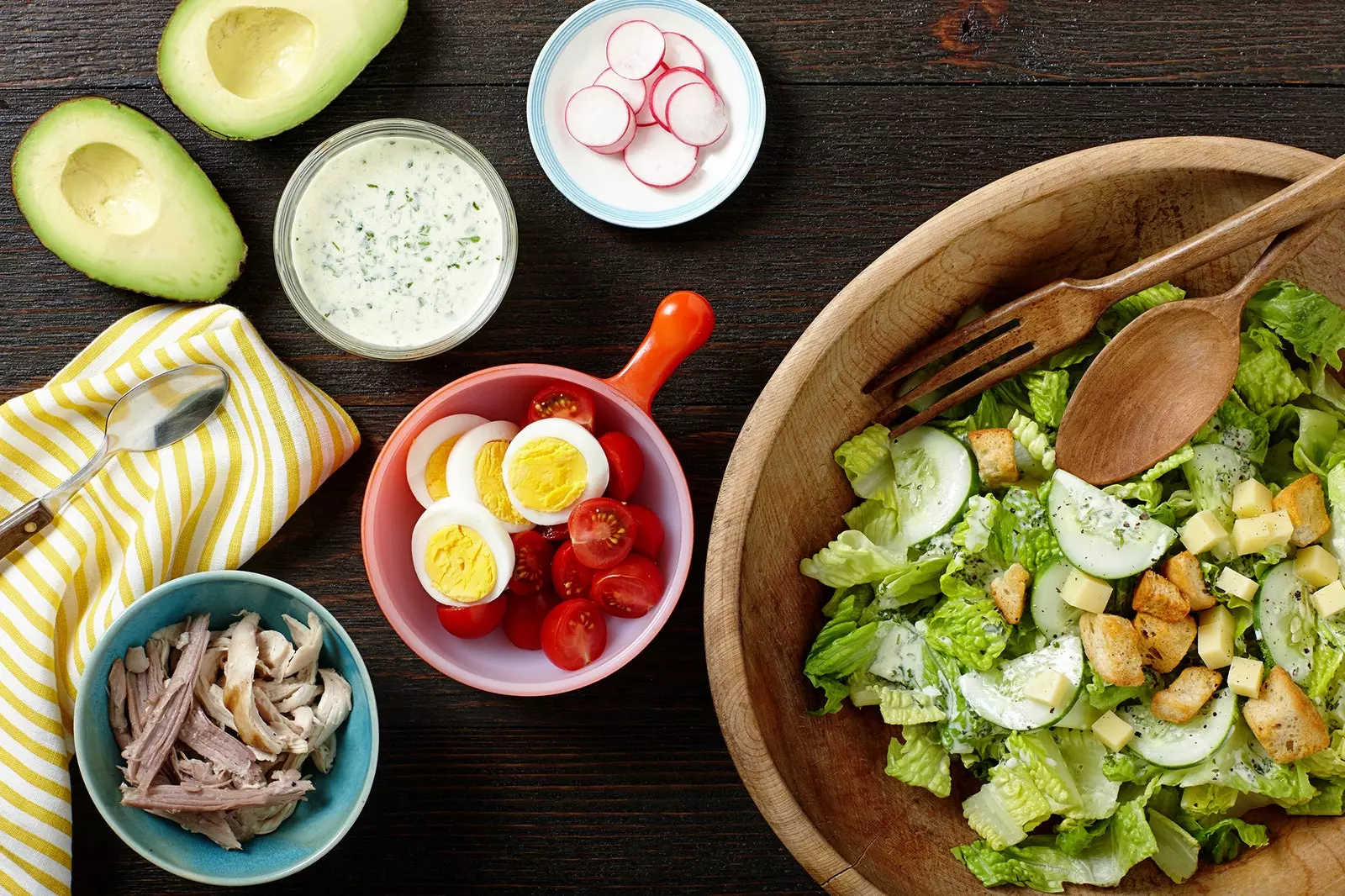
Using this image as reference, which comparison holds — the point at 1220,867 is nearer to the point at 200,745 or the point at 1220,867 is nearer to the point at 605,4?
the point at 200,745

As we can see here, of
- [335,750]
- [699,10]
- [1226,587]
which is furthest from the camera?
[699,10]

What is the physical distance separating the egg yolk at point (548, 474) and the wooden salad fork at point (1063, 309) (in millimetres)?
544

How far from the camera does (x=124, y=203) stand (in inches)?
73.3

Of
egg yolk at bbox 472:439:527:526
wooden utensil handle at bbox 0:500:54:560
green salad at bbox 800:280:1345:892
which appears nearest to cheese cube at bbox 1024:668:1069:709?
green salad at bbox 800:280:1345:892

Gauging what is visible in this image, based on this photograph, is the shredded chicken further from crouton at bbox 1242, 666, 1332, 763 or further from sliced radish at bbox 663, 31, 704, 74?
crouton at bbox 1242, 666, 1332, 763

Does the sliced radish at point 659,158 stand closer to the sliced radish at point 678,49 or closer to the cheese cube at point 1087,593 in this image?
the sliced radish at point 678,49

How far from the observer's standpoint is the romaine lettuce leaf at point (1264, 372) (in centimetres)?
172

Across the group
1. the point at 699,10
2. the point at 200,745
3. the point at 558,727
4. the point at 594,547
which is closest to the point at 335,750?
the point at 200,745

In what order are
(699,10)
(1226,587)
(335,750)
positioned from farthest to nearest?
(699,10) < (335,750) < (1226,587)

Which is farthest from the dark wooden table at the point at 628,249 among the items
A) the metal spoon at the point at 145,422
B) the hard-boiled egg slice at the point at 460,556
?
the hard-boiled egg slice at the point at 460,556

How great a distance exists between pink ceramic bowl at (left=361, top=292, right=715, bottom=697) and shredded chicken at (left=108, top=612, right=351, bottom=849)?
0.17 metres

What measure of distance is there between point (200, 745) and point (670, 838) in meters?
0.91

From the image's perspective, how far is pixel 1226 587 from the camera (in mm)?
1627

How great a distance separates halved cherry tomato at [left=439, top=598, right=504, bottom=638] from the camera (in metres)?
1.77
